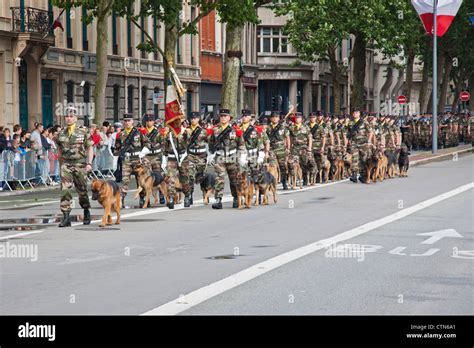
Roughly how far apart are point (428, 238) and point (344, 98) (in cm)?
7388

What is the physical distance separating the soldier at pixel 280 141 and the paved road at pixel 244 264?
5.73m

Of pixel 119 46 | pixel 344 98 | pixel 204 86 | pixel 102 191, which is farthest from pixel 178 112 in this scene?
pixel 344 98

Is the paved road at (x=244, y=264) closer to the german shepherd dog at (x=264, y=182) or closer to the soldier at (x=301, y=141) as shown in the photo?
the german shepherd dog at (x=264, y=182)

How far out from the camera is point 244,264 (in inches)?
584

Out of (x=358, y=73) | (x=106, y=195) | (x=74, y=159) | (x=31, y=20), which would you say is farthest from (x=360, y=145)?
(x=358, y=73)

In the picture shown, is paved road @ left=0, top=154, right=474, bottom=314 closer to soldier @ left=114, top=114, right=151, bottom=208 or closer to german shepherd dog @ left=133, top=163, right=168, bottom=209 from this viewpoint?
german shepherd dog @ left=133, top=163, right=168, bottom=209

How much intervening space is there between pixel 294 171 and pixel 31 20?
15813mm

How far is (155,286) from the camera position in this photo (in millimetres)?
13016

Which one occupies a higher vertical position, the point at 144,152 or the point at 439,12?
the point at 439,12

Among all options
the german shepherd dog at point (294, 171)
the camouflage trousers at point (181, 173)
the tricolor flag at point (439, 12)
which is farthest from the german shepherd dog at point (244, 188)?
the tricolor flag at point (439, 12)

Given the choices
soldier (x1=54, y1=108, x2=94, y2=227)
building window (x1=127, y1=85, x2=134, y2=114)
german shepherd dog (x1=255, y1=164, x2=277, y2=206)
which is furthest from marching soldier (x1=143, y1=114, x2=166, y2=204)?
building window (x1=127, y1=85, x2=134, y2=114)

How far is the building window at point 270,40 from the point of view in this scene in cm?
7981

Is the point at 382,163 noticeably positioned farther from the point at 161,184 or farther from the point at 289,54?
the point at 289,54

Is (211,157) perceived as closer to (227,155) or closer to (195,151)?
(195,151)
